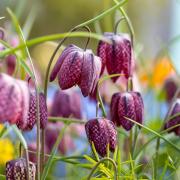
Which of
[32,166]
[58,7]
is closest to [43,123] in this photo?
[32,166]

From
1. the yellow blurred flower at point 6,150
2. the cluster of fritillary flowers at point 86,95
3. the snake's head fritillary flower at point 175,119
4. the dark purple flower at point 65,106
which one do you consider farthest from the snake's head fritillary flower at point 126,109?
the yellow blurred flower at point 6,150

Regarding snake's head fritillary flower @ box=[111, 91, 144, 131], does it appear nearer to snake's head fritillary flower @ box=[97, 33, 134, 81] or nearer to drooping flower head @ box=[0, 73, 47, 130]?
snake's head fritillary flower @ box=[97, 33, 134, 81]

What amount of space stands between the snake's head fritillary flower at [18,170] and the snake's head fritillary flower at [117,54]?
29 centimetres

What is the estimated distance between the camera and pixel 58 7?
7836 mm

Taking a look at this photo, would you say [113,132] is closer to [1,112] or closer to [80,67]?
[80,67]

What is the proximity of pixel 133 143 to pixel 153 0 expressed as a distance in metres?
6.74

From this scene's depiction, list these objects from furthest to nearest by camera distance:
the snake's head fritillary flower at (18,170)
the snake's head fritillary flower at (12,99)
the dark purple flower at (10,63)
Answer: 1. the dark purple flower at (10,63)
2. the snake's head fritillary flower at (18,170)
3. the snake's head fritillary flower at (12,99)

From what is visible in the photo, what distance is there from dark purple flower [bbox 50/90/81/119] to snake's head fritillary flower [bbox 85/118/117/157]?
0.58 m

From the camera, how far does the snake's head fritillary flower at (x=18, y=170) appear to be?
128 cm

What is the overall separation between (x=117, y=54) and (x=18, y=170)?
344 millimetres

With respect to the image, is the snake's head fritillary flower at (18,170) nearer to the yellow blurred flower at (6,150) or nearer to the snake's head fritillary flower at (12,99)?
the snake's head fritillary flower at (12,99)

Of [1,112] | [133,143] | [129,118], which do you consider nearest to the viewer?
[1,112]

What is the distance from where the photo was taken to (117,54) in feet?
4.91

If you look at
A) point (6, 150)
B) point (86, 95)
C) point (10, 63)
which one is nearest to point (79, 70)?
point (86, 95)
